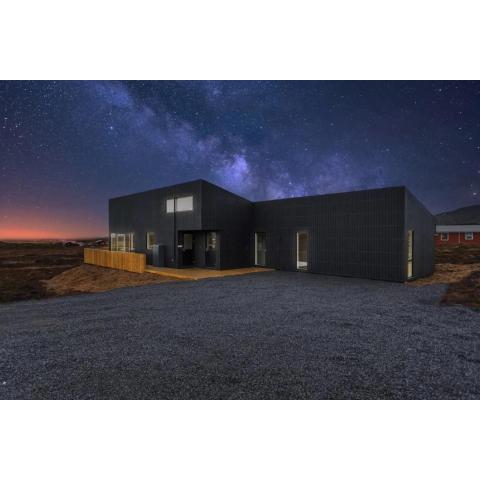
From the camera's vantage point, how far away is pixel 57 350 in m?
3.75

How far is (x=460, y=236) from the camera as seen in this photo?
3434 cm

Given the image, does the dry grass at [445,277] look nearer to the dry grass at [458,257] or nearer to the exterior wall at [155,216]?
the dry grass at [458,257]

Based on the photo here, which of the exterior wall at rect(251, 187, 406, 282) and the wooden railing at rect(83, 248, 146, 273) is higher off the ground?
the exterior wall at rect(251, 187, 406, 282)

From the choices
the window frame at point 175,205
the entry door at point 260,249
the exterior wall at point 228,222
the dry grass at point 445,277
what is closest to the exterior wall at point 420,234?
the dry grass at point 445,277

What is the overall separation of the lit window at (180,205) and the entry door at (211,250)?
65.5 inches

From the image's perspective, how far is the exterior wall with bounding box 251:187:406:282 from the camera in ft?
31.6

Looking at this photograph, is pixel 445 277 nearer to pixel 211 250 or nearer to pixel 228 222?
pixel 228 222

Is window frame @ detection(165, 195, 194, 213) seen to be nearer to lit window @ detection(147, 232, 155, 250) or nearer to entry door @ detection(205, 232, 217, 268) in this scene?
entry door @ detection(205, 232, 217, 268)

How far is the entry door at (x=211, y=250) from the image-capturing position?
13104 mm

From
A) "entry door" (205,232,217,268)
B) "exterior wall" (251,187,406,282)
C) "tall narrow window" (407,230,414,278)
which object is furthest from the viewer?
"entry door" (205,232,217,268)

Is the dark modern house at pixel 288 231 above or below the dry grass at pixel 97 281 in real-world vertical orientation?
above

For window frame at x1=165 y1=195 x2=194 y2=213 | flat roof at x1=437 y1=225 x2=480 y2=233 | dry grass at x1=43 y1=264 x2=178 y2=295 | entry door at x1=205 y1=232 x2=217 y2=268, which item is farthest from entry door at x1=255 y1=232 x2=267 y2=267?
flat roof at x1=437 y1=225 x2=480 y2=233

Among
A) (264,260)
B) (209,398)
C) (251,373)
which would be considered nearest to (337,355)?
(251,373)

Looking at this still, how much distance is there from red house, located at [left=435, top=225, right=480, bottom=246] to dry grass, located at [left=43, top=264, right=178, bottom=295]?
36824 mm
